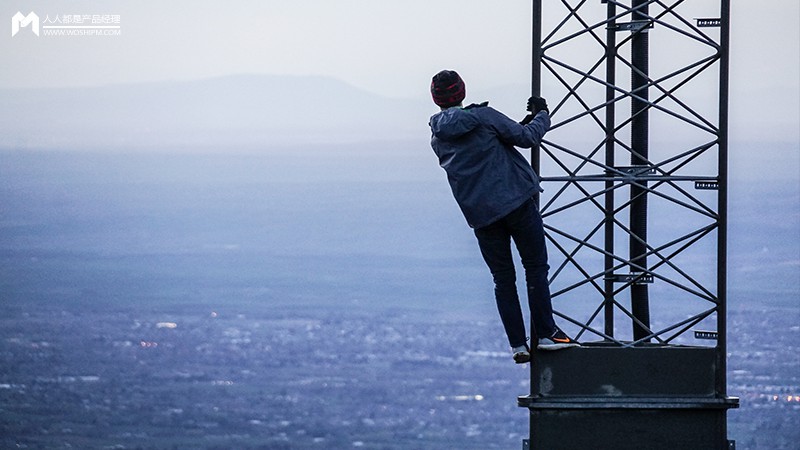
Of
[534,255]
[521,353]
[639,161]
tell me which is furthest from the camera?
[639,161]

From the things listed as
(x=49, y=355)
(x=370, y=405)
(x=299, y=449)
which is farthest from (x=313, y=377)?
(x=49, y=355)

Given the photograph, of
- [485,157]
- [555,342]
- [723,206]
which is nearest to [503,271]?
[555,342]

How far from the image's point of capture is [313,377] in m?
73.0

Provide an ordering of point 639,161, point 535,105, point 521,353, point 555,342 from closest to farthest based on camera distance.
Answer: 1. point 535,105
2. point 521,353
3. point 555,342
4. point 639,161

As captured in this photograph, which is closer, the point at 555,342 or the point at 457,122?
the point at 457,122

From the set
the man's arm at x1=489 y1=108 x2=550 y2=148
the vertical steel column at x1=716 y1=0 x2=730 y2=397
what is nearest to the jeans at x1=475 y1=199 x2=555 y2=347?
the man's arm at x1=489 y1=108 x2=550 y2=148

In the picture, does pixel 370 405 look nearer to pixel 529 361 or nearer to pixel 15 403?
pixel 15 403

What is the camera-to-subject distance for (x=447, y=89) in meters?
7.95

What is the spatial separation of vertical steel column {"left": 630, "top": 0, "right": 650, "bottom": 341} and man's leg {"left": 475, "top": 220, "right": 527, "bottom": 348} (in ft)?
3.91

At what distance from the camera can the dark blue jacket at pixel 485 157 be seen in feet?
26.4

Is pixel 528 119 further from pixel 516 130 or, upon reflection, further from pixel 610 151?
pixel 610 151

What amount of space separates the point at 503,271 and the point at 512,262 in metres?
0.10

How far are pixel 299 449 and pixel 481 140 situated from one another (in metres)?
56.7

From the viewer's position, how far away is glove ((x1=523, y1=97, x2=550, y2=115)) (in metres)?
8.30
